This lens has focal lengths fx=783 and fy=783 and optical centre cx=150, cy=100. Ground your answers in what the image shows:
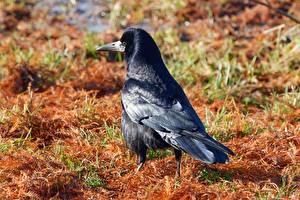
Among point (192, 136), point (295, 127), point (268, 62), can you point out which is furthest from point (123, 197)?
point (268, 62)

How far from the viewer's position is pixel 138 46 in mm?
6352

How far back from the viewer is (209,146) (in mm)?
5344

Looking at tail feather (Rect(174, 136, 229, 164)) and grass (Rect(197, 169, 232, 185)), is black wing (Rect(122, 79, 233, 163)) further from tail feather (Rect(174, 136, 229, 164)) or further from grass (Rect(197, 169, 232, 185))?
grass (Rect(197, 169, 232, 185))

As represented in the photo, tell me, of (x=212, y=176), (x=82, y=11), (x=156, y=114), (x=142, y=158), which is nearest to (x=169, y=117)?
(x=156, y=114)

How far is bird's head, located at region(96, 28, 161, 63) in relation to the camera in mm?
6293

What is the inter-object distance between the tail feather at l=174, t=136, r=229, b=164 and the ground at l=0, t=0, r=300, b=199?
0.24m

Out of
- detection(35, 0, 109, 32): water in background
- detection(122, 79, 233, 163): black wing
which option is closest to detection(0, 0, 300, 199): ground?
detection(35, 0, 109, 32): water in background

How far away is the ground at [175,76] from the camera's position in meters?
5.50

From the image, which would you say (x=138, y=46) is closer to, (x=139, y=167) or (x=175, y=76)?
(x=139, y=167)

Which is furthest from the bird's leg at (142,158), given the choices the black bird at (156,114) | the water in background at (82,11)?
the water in background at (82,11)

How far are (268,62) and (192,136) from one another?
148 inches

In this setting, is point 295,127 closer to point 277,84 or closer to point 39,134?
point 277,84

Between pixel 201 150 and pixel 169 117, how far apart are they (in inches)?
18.0

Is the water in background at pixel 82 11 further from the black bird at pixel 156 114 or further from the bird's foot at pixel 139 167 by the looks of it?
the bird's foot at pixel 139 167
